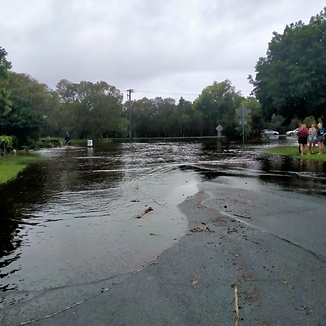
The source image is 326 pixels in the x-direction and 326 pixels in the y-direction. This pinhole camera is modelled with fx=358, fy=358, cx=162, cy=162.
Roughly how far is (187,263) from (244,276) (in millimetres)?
804

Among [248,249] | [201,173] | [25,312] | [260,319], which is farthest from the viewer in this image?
[201,173]

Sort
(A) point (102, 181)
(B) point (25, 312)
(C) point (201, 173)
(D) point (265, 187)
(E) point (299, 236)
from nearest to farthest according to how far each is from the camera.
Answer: (B) point (25, 312), (E) point (299, 236), (D) point (265, 187), (A) point (102, 181), (C) point (201, 173)

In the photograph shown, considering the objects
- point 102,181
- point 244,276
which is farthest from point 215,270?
point 102,181

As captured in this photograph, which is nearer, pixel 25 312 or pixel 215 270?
pixel 25 312

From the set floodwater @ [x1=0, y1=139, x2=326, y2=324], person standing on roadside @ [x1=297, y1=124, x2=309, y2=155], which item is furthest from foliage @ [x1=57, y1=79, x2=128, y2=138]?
floodwater @ [x1=0, y1=139, x2=326, y2=324]

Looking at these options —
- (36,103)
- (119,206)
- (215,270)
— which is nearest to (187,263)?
(215,270)

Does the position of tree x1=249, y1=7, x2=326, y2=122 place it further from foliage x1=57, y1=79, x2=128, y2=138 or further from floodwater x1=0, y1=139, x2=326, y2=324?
foliage x1=57, y1=79, x2=128, y2=138

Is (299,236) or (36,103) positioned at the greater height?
(36,103)

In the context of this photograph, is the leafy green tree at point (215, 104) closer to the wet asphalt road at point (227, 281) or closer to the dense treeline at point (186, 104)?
the dense treeline at point (186, 104)

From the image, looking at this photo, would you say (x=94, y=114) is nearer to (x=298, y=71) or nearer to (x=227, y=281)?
(x=298, y=71)

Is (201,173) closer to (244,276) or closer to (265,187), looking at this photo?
(265,187)

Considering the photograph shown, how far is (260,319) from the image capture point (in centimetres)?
332

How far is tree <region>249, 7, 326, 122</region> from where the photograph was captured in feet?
82.8

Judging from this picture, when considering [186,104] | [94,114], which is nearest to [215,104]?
[186,104]
